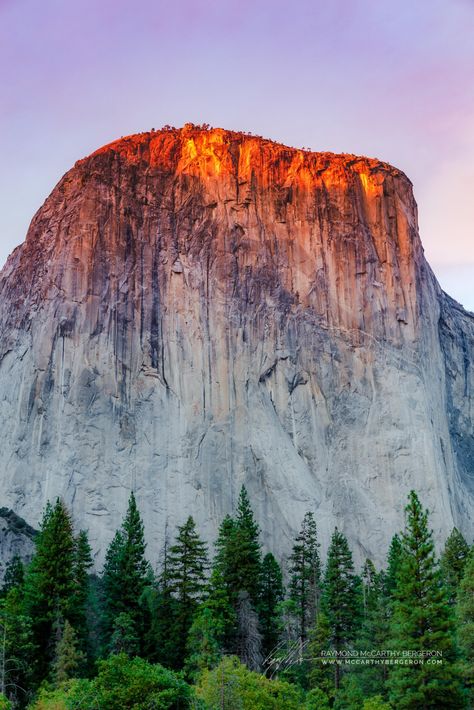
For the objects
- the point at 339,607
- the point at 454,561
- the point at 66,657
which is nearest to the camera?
the point at 66,657

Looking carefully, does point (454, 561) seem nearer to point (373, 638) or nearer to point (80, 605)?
point (373, 638)

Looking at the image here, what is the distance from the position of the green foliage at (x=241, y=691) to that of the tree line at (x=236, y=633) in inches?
1.9

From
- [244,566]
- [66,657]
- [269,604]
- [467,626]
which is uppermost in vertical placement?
[244,566]

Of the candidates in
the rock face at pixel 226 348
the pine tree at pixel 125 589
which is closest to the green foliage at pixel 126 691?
the pine tree at pixel 125 589

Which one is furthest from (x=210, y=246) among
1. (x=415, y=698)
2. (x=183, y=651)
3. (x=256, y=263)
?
(x=415, y=698)

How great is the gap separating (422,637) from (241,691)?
6513mm

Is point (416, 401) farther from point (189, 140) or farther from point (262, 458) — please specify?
point (189, 140)

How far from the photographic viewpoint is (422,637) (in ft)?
105

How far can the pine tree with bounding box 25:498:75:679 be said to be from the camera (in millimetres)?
38906

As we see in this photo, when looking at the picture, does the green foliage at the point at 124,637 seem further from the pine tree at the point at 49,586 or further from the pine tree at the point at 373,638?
the pine tree at the point at 373,638

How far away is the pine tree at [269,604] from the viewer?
4481 cm

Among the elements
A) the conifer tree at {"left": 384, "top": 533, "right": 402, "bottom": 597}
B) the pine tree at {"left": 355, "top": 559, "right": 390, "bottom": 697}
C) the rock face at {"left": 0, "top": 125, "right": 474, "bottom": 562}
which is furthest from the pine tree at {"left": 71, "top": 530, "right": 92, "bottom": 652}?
the rock face at {"left": 0, "top": 125, "right": 474, "bottom": 562}

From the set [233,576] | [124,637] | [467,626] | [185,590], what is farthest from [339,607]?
[467,626]

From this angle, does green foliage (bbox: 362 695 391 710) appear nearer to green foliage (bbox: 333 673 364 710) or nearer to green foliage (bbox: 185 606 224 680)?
green foliage (bbox: 333 673 364 710)
